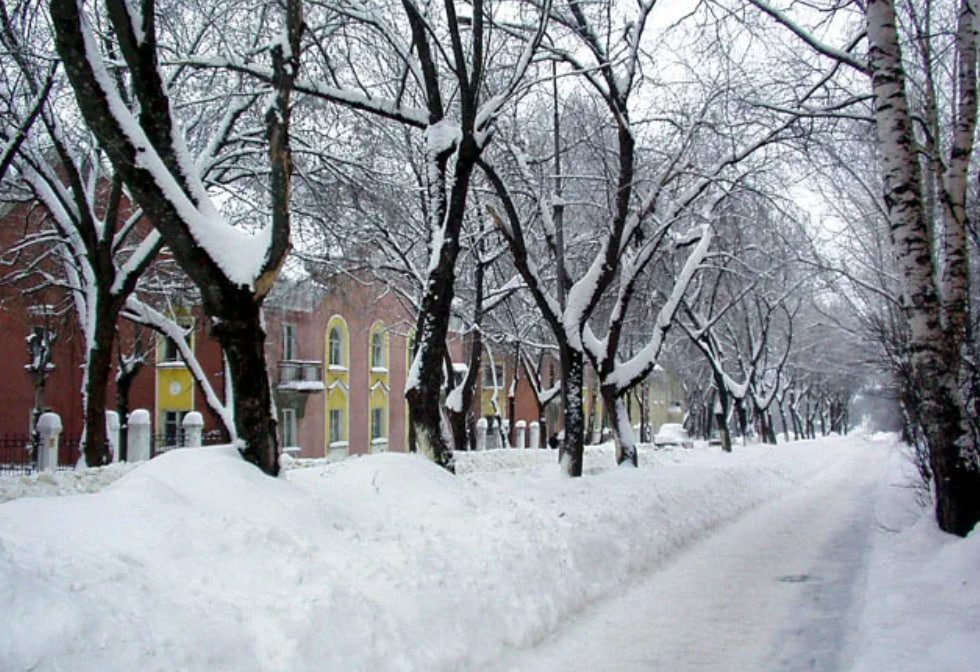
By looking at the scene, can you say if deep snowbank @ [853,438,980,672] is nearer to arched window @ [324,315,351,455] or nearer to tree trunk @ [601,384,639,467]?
tree trunk @ [601,384,639,467]

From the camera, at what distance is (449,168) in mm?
15766

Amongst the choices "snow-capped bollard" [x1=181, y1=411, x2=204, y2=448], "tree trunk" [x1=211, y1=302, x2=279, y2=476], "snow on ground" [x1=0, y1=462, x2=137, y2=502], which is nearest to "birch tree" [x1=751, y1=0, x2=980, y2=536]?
"tree trunk" [x1=211, y1=302, x2=279, y2=476]

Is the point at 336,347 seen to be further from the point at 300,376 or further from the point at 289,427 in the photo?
the point at 289,427

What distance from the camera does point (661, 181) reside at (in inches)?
575

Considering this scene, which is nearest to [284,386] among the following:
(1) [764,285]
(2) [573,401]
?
(1) [764,285]

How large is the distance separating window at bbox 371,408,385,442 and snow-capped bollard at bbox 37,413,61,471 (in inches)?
906

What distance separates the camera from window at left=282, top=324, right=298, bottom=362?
35.3 metres

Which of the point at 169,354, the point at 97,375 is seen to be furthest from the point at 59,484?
the point at 169,354

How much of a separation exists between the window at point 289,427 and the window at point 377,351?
7597mm

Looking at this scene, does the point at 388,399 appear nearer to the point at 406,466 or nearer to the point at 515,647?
the point at 406,466

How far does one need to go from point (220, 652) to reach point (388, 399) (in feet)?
129

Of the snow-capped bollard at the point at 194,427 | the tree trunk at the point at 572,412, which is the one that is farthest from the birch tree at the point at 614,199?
the snow-capped bollard at the point at 194,427

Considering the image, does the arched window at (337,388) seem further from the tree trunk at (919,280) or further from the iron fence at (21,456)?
the tree trunk at (919,280)

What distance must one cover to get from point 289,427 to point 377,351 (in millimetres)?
8770
